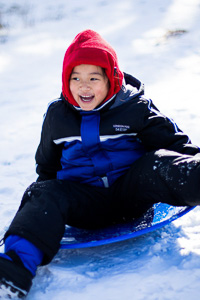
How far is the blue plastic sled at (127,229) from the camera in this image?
1.66 m

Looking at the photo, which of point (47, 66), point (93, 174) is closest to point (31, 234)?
point (93, 174)

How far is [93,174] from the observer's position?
189 centimetres

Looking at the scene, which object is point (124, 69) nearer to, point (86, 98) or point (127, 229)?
point (86, 98)

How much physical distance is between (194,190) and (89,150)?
501 millimetres

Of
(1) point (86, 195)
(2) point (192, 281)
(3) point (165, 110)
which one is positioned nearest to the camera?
(2) point (192, 281)

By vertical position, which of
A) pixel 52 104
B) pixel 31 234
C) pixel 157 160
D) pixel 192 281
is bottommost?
pixel 192 281

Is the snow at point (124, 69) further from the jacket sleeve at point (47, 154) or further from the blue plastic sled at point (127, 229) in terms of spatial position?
the jacket sleeve at point (47, 154)

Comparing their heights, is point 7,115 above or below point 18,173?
above

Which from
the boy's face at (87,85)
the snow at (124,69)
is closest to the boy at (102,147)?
the boy's face at (87,85)

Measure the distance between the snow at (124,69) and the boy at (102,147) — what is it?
0.57 feet

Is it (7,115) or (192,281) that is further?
(7,115)

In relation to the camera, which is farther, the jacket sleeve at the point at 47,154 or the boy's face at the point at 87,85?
the jacket sleeve at the point at 47,154

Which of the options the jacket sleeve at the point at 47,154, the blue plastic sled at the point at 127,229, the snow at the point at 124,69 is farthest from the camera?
the jacket sleeve at the point at 47,154

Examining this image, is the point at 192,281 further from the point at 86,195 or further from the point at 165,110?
the point at 165,110
